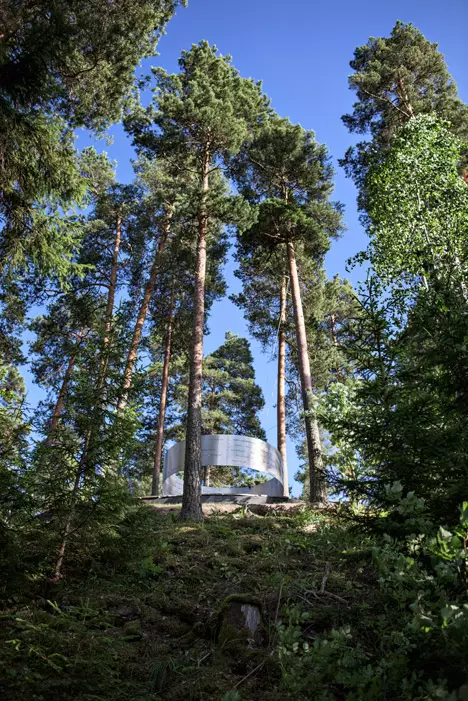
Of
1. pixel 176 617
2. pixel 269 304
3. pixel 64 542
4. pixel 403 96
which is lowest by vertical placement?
pixel 176 617

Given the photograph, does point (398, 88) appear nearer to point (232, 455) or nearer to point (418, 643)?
point (232, 455)

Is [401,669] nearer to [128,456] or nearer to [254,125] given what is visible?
[128,456]

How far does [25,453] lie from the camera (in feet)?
16.2

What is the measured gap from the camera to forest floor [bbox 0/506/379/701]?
316 cm

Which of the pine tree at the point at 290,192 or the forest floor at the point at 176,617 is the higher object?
the pine tree at the point at 290,192

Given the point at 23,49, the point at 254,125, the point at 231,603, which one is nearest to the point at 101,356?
the point at 231,603

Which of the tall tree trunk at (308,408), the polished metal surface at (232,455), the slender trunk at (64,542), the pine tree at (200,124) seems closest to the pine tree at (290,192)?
the tall tree trunk at (308,408)

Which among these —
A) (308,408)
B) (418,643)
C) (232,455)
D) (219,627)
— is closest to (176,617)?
(219,627)

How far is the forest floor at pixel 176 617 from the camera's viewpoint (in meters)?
3.16

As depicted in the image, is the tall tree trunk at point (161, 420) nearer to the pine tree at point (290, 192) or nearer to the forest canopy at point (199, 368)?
the forest canopy at point (199, 368)

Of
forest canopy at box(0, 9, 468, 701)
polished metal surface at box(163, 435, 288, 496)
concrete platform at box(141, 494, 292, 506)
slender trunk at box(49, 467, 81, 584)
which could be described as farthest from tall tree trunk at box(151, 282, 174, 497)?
slender trunk at box(49, 467, 81, 584)

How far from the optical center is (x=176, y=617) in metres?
4.95

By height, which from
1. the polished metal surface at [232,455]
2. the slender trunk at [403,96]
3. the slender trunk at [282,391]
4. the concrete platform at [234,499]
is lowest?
the concrete platform at [234,499]

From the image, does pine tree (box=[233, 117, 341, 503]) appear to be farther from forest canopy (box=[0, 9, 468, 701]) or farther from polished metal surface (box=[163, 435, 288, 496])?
polished metal surface (box=[163, 435, 288, 496])
